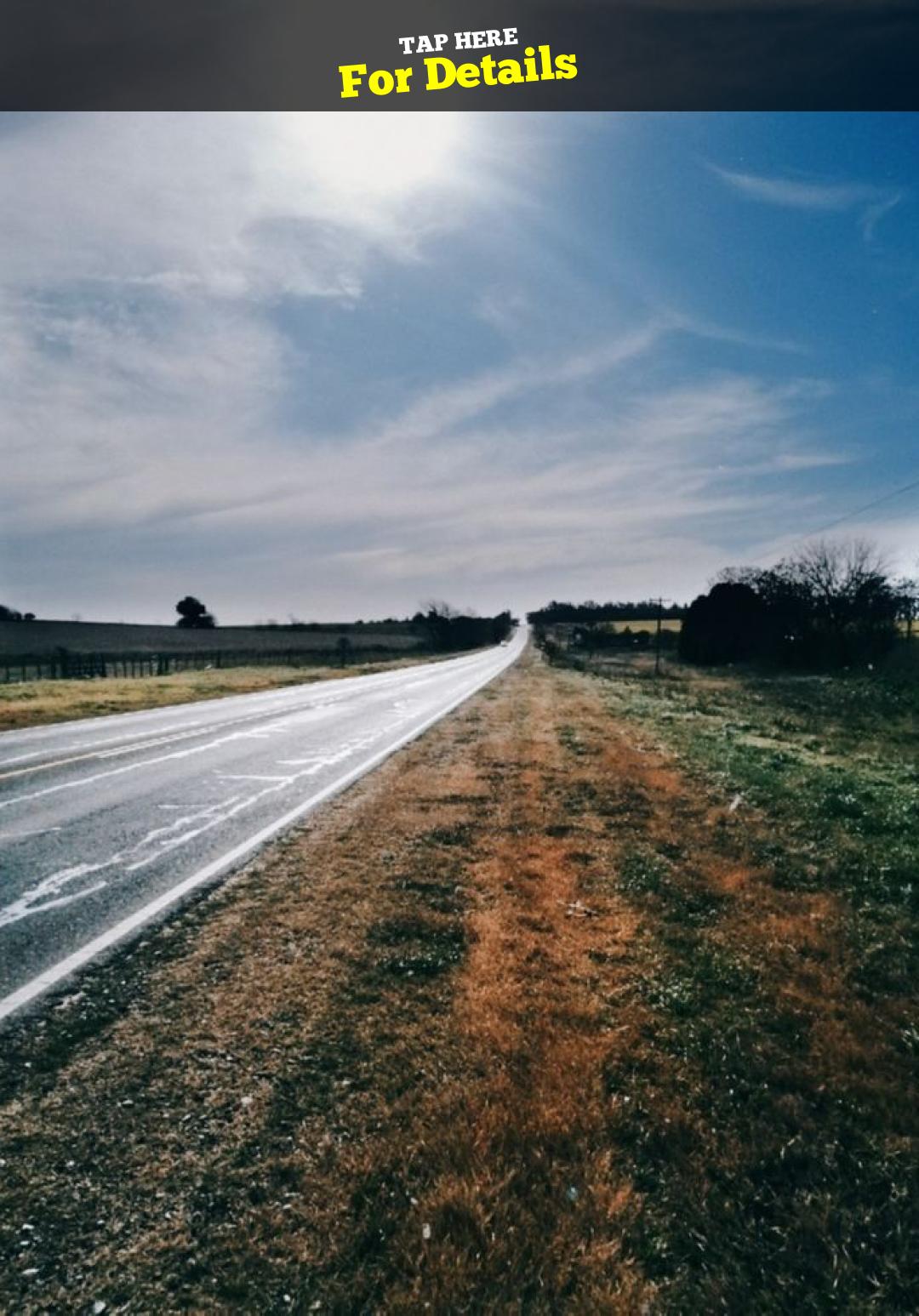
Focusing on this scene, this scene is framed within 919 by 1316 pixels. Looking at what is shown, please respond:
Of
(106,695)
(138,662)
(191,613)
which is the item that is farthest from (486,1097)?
(191,613)

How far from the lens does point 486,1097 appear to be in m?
3.44

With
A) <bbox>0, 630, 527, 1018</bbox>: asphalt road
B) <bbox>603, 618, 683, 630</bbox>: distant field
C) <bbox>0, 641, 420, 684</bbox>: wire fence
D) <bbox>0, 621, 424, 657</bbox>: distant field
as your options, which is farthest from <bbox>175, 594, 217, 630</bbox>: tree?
<bbox>0, 630, 527, 1018</bbox>: asphalt road

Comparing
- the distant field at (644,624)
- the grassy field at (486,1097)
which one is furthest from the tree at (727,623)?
the distant field at (644,624)

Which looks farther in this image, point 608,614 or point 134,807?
point 608,614

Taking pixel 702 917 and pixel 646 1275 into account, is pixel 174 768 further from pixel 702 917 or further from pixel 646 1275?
pixel 646 1275

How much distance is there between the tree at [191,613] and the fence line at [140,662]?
45981 mm

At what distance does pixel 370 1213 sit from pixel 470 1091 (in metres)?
0.86

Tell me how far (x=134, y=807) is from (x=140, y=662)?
4612 cm

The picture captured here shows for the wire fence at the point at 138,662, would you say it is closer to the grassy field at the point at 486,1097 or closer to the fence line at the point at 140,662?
the fence line at the point at 140,662

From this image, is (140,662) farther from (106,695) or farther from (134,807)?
(134,807)

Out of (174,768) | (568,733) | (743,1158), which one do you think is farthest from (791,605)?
(743,1158)

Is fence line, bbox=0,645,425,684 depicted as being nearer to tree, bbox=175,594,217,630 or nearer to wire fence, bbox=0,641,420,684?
wire fence, bbox=0,641,420,684

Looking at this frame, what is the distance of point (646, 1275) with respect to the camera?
8.27 ft

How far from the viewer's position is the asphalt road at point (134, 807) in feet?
17.9
